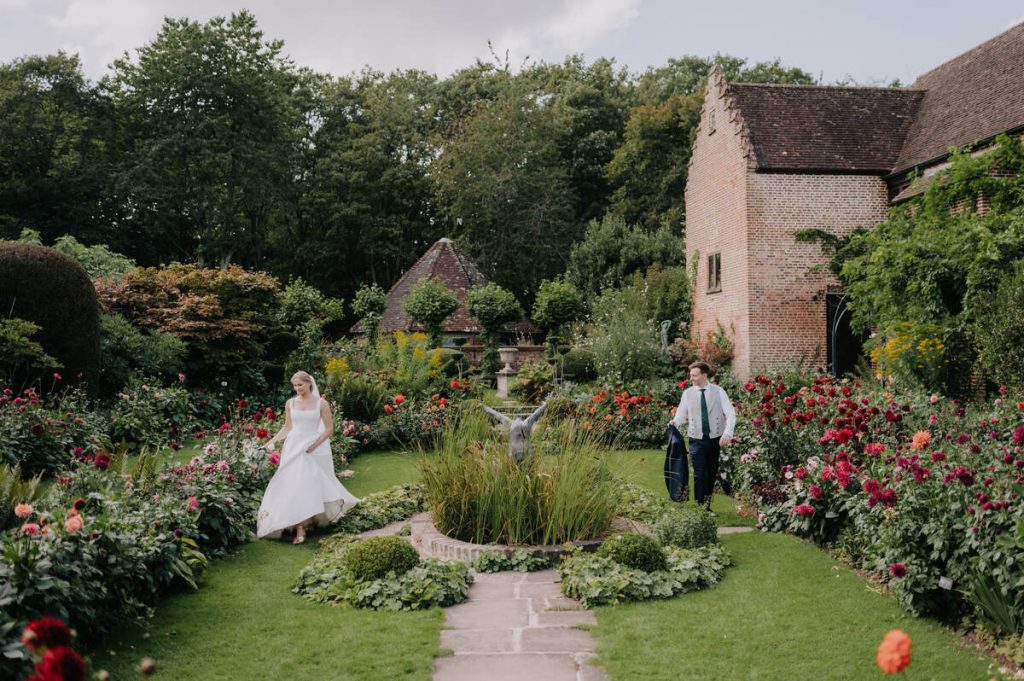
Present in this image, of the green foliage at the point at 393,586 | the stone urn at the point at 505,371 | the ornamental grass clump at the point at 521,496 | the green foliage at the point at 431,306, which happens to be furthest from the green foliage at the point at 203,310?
the green foliage at the point at 393,586

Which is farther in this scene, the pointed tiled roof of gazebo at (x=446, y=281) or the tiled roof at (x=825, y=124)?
the pointed tiled roof of gazebo at (x=446, y=281)

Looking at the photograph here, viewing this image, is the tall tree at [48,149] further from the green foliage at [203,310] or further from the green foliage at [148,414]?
the green foliage at [148,414]

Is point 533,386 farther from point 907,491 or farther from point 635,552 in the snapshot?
point 907,491

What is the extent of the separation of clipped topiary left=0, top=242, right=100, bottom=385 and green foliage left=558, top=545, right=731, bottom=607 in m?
9.45

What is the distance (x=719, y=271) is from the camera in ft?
73.9

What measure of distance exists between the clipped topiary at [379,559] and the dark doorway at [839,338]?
1578 centimetres

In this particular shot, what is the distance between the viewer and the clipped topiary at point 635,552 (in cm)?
674

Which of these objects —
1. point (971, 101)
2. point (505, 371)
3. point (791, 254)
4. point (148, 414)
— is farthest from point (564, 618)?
point (505, 371)

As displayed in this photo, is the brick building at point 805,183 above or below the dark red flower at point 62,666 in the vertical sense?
above

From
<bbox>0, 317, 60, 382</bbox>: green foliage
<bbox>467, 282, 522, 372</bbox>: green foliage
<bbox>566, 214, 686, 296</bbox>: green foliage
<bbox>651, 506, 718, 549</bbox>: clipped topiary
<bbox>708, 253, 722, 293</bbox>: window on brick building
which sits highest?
<bbox>566, 214, 686, 296</bbox>: green foliage

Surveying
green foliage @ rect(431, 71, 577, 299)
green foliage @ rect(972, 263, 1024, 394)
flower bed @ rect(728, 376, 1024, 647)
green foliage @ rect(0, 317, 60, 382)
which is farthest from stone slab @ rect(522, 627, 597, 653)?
green foliage @ rect(431, 71, 577, 299)

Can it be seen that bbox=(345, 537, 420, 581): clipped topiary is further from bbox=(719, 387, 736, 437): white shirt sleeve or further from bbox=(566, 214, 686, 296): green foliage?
bbox=(566, 214, 686, 296): green foliage

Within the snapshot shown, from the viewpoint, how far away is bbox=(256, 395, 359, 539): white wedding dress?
26.7 feet

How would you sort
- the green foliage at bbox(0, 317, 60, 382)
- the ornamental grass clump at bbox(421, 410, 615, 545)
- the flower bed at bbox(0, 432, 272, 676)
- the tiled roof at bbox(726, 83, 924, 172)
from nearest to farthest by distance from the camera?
the flower bed at bbox(0, 432, 272, 676)
the ornamental grass clump at bbox(421, 410, 615, 545)
the green foliage at bbox(0, 317, 60, 382)
the tiled roof at bbox(726, 83, 924, 172)
